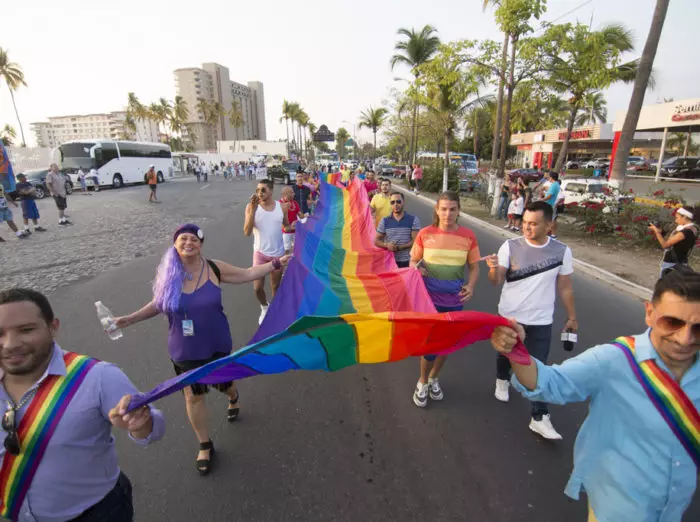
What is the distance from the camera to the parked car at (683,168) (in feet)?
94.2

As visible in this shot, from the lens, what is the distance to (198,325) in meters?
2.73

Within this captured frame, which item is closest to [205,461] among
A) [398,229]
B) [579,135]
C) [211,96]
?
[398,229]

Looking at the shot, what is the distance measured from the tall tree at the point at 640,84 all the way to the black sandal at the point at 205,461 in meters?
12.9

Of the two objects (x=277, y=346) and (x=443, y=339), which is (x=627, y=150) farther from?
(x=277, y=346)

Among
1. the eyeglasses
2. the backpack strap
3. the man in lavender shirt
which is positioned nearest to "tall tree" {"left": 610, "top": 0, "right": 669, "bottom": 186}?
the eyeglasses

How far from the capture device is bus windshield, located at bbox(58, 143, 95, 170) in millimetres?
27750

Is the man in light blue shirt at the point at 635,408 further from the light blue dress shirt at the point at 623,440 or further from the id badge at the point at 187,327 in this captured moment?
the id badge at the point at 187,327

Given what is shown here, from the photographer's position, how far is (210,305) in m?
2.76

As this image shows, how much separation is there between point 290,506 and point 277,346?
1.23 meters

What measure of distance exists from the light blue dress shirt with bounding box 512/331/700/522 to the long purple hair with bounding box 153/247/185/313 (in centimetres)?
223

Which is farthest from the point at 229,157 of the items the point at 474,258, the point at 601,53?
the point at 474,258

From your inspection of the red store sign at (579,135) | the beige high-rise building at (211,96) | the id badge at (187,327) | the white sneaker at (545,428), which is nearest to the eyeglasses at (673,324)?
the white sneaker at (545,428)

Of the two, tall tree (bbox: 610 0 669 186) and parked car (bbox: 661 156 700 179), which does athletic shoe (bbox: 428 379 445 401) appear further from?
parked car (bbox: 661 156 700 179)

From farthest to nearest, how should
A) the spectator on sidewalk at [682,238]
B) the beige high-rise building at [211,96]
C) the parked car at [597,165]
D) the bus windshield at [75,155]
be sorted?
the beige high-rise building at [211,96]
the parked car at [597,165]
the bus windshield at [75,155]
the spectator on sidewalk at [682,238]
